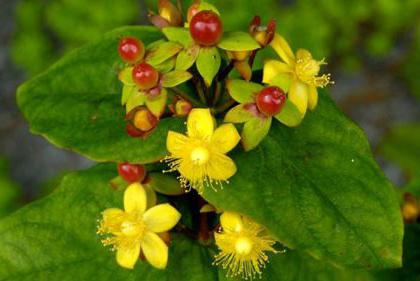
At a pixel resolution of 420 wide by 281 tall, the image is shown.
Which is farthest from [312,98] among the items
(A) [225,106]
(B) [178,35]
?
(B) [178,35]

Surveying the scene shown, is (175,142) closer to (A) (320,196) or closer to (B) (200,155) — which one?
(B) (200,155)

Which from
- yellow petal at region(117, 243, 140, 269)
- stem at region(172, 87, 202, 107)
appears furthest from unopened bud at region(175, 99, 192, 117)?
yellow petal at region(117, 243, 140, 269)

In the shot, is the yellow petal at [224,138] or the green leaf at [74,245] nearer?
the yellow petal at [224,138]

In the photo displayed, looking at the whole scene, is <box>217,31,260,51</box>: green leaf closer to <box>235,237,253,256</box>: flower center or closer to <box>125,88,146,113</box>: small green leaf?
<box>125,88,146,113</box>: small green leaf

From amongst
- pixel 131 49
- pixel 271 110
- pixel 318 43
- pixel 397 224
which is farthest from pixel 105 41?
pixel 318 43

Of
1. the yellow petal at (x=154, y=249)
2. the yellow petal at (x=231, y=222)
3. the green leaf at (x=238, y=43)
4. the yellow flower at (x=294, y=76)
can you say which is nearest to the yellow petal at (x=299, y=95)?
the yellow flower at (x=294, y=76)

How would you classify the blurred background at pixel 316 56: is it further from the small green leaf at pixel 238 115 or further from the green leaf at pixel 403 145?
the small green leaf at pixel 238 115
